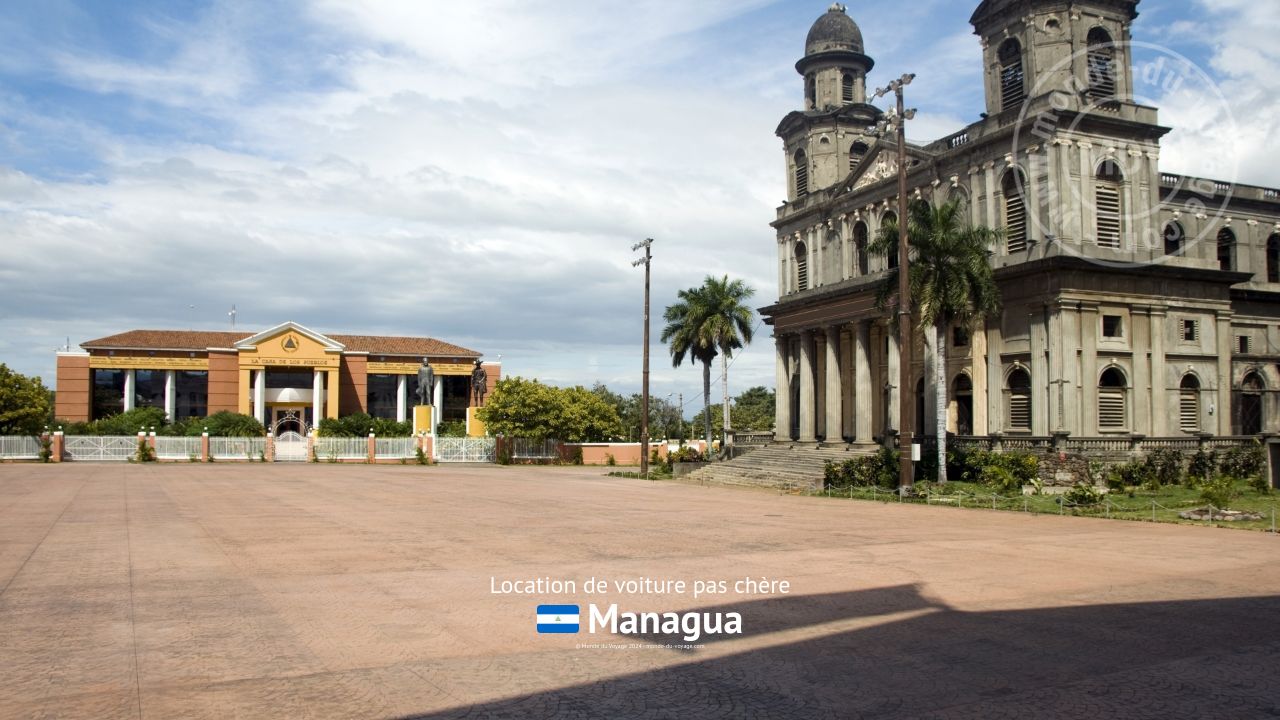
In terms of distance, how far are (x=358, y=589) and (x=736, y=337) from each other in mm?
41483

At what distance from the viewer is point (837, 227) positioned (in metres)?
46.6

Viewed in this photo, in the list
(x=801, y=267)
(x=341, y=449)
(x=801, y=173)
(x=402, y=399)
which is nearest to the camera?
(x=801, y=267)

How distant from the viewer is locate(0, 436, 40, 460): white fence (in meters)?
57.0

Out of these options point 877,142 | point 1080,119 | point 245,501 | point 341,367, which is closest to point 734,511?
point 245,501

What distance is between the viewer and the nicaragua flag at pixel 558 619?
9.52 m

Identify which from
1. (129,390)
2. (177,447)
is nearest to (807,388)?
(177,447)

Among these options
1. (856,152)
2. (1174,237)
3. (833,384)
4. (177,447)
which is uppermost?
(856,152)

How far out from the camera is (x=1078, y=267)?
33.4 meters

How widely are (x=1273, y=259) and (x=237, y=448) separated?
188 feet

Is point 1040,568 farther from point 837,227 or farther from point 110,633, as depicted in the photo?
point 837,227

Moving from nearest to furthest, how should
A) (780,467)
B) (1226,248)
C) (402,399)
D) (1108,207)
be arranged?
(1108,207) < (780,467) < (1226,248) < (402,399)

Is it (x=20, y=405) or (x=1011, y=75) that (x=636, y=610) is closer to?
(x=1011, y=75)

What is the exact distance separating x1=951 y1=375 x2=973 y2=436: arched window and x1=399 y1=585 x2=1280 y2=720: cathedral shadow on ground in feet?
92.2

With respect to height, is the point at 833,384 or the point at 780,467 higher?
the point at 833,384
